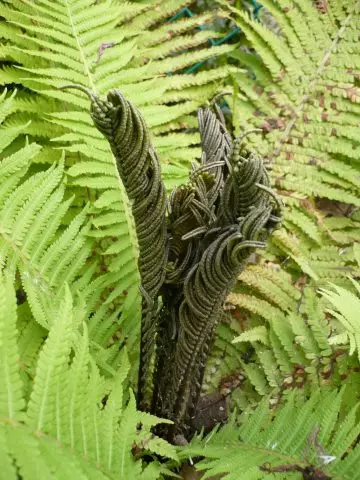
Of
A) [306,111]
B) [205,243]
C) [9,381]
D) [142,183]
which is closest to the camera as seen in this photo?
[9,381]

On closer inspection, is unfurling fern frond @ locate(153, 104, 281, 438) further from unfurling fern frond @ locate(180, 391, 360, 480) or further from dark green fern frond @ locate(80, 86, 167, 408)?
unfurling fern frond @ locate(180, 391, 360, 480)

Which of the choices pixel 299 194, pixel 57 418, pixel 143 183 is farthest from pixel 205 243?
pixel 299 194

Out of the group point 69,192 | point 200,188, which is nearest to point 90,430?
point 200,188

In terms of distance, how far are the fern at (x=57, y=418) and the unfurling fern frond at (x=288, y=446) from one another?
21 cm

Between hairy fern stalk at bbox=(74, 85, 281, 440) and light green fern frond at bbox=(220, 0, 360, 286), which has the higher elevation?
light green fern frond at bbox=(220, 0, 360, 286)

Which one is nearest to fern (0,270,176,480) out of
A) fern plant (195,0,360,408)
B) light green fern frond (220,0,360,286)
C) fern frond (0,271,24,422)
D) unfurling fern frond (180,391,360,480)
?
fern frond (0,271,24,422)

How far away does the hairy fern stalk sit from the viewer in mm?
1043

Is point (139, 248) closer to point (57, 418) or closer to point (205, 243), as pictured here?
point (205, 243)

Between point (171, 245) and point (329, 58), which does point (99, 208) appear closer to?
point (171, 245)

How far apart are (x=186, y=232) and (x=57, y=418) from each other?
484 millimetres

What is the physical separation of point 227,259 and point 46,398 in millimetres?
420

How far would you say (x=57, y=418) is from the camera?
0.96 meters

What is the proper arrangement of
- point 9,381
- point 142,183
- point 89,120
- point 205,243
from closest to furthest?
point 9,381
point 142,183
point 205,243
point 89,120

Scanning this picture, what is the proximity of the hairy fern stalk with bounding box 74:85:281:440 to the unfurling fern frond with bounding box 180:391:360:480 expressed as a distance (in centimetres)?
17
